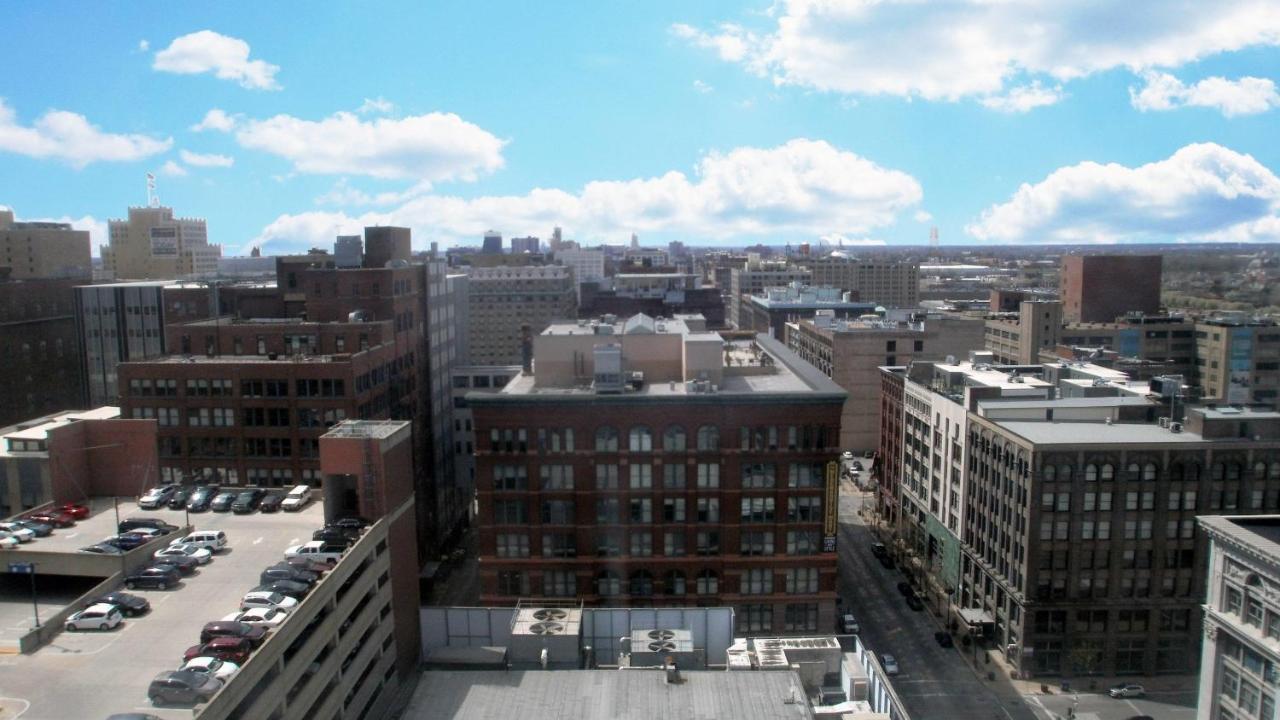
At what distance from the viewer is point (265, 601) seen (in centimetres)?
3834

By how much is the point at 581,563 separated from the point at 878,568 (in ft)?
130

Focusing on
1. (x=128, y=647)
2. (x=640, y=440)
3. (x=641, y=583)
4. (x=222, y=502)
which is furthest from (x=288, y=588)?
(x=641, y=583)

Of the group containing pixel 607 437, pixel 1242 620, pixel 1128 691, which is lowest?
pixel 1128 691

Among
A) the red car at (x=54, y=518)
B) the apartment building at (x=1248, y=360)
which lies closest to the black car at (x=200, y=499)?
the red car at (x=54, y=518)

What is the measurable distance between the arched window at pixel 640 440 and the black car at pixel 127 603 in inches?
1168

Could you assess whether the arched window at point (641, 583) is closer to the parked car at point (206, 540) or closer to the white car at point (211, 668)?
the parked car at point (206, 540)

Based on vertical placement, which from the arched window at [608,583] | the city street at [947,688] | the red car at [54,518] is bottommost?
the city street at [947,688]

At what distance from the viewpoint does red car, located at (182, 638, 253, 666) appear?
3369cm

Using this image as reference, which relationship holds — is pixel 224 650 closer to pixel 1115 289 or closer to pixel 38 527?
pixel 38 527

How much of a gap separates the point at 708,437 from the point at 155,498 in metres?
33.6

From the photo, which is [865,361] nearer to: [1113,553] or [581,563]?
[1113,553]

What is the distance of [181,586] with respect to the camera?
41.9 metres

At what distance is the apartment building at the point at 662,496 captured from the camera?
59.9 metres

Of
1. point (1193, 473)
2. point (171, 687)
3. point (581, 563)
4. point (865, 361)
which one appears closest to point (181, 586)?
point (171, 687)
